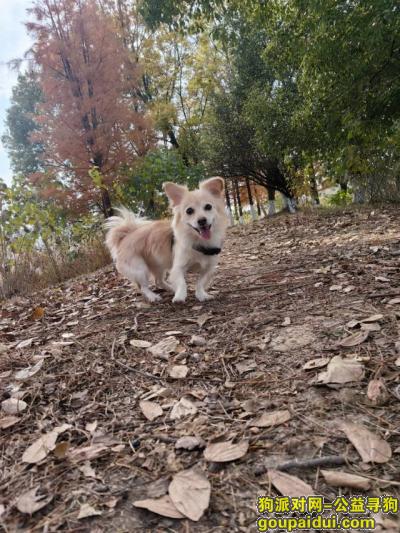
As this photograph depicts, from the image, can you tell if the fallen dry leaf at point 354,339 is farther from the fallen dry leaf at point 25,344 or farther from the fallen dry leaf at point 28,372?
the fallen dry leaf at point 25,344

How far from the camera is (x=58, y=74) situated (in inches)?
407

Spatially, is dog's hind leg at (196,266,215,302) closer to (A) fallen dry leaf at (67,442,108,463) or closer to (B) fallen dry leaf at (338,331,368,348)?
(B) fallen dry leaf at (338,331,368,348)

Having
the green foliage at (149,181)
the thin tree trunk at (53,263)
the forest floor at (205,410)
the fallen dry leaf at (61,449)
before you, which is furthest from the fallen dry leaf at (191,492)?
the green foliage at (149,181)

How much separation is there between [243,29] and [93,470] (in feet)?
54.8

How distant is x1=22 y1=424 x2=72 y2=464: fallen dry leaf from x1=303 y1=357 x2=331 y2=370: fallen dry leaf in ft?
3.53

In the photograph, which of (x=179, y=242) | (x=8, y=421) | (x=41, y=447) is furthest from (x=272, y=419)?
(x=179, y=242)

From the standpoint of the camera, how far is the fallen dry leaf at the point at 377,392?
1.35 m

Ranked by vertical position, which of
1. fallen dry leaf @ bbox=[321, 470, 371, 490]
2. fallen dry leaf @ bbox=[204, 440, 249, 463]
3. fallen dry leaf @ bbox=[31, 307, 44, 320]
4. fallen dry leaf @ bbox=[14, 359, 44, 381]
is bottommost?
fallen dry leaf @ bbox=[321, 470, 371, 490]

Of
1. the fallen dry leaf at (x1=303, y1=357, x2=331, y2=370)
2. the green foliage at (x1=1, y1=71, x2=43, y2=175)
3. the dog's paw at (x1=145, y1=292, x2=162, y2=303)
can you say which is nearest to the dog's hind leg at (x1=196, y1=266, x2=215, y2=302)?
the dog's paw at (x1=145, y1=292, x2=162, y2=303)

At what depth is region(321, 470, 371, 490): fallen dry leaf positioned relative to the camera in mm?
1011

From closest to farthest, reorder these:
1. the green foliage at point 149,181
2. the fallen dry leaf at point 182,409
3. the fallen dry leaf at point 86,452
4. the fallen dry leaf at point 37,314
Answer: the fallen dry leaf at point 86,452, the fallen dry leaf at point 182,409, the fallen dry leaf at point 37,314, the green foliage at point 149,181

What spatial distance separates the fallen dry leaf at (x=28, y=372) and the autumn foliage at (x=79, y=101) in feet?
28.5

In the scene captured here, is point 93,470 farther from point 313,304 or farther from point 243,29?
point 243,29

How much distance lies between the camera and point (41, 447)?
52.5 inches
